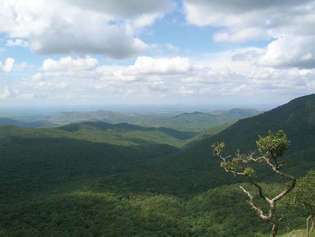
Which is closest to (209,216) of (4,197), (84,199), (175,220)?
(175,220)

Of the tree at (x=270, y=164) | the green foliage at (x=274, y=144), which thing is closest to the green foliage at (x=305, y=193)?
the tree at (x=270, y=164)

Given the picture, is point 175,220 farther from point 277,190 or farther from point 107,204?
point 277,190

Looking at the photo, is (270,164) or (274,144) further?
(270,164)

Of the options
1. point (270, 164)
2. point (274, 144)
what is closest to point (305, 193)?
point (270, 164)

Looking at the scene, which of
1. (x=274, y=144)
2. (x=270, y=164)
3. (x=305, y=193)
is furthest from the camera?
(x=305, y=193)

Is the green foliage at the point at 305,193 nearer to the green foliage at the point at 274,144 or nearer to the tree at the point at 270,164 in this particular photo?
the tree at the point at 270,164

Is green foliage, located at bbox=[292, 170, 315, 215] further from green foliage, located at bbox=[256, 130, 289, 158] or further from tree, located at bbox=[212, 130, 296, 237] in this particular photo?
green foliage, located at bbox=[256, 130, 289, 158]

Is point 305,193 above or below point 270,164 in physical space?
below

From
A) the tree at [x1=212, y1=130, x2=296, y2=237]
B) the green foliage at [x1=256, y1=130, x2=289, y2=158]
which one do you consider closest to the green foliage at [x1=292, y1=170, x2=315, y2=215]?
the tree at [x1=212, y1=130, x2=296, y2=237]

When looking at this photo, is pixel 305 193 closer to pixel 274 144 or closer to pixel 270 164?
pixel 270 164

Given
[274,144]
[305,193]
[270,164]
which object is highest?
[274,144]

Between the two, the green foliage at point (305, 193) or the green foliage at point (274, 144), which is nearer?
the green foliage at point (274, 144)
